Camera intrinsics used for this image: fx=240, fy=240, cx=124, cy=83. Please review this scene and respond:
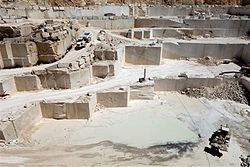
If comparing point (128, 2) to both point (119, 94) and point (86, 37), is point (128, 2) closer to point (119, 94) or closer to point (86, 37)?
point (86, 37)

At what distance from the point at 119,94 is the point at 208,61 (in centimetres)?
895

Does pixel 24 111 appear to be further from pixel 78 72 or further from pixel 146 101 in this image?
pixel 146 101

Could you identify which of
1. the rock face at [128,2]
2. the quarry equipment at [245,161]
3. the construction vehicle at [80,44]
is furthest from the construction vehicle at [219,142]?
the rock face at [128,2]

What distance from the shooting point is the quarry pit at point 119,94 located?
10508 mm

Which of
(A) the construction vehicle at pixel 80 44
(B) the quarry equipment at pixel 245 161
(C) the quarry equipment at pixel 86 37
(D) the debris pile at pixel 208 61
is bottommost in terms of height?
(B) the quarry equipment at pixel 245 161

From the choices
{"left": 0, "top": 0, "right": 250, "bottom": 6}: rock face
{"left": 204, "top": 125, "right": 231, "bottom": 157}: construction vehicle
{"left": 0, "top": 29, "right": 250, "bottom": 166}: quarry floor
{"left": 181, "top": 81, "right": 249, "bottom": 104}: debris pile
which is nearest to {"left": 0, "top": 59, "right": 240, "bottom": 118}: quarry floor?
{"left": 0, "top": 29, "right": 250, "bottom": 166}: quarry floor

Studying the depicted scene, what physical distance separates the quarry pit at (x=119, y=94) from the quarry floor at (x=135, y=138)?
5cm

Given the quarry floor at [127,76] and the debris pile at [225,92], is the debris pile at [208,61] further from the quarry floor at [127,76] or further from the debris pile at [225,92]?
the debris pile at [225,92]

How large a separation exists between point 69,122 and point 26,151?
282 centimetres

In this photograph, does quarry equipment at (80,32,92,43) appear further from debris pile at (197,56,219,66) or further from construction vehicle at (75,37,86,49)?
debris pile at (197,56,219,66)

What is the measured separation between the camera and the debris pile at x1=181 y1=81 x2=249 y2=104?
15343 mm

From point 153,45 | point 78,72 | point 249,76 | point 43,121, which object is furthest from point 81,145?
point 249,76

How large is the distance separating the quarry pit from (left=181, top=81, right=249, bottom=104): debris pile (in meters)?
0.06

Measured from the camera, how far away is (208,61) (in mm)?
18891
